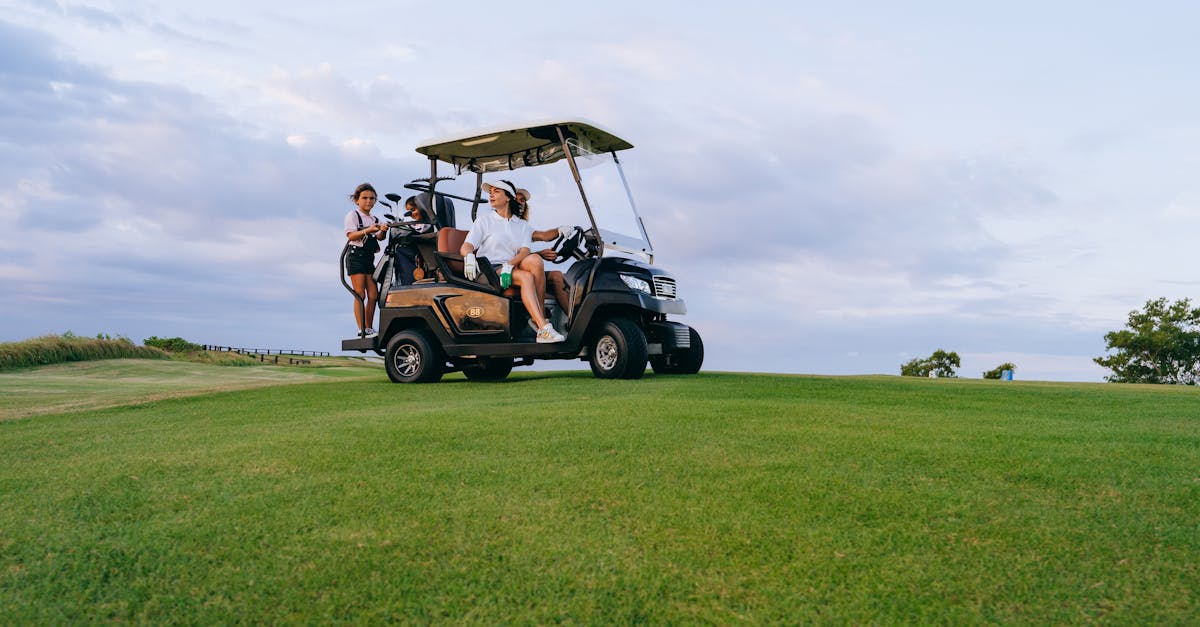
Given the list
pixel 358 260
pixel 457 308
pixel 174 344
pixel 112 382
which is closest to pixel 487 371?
pixel 457 308

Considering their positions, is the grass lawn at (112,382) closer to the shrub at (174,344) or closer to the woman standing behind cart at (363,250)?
the woman standing behind cart at (363,250)

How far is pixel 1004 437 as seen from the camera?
244 inches

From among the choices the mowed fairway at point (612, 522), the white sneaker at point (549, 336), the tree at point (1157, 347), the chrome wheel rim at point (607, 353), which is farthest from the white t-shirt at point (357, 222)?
the tree at point (1157, 347)

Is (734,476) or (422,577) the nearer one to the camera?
(422,577)

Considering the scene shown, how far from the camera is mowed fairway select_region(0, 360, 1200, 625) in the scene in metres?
3.56

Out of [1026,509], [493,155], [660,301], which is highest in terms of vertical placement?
[493,155]

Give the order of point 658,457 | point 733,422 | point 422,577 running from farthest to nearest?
point 733,422, point 658,457, point 422,577

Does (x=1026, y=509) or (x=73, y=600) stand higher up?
(x=1026, y=509)

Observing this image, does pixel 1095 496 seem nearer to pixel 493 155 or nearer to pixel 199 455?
pixel 199 455

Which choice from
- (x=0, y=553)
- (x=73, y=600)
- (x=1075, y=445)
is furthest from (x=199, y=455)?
(x=1075, y=445)

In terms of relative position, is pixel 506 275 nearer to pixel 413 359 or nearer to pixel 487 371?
pixel 413 359

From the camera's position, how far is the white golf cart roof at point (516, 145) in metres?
11.0

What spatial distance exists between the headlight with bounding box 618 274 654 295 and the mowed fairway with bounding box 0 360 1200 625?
3.57m

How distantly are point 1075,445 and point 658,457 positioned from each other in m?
3.07
